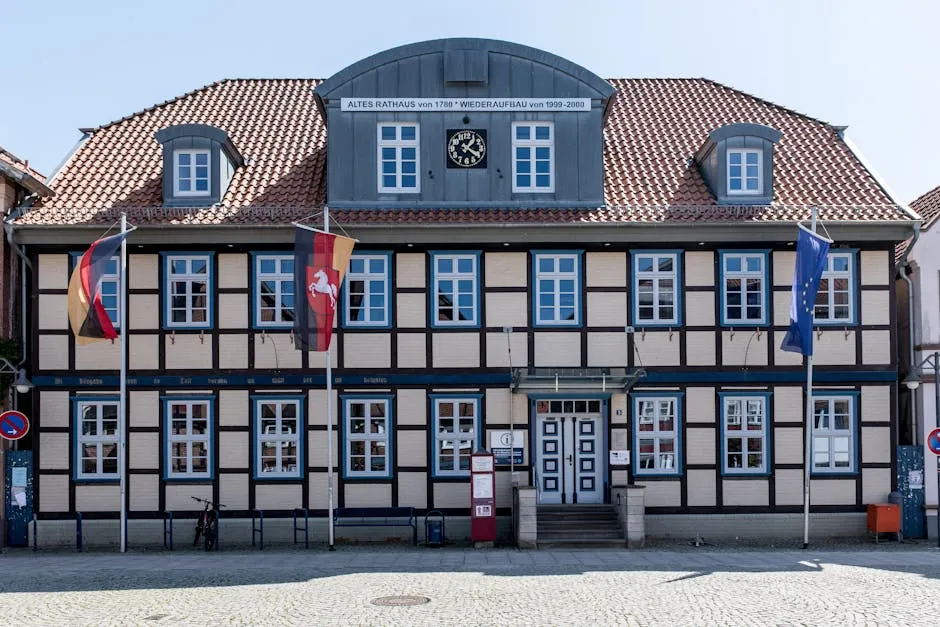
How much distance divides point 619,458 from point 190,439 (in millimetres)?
9018

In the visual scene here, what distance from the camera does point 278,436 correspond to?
933 inches

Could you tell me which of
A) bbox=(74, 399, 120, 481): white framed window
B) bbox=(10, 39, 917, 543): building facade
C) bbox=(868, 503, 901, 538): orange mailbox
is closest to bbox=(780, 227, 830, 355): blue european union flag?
bbox=(10, 39, 917, 543): building facade

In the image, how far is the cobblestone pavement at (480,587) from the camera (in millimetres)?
14469

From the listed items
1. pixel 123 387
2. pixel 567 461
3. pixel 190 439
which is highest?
pixel 123 387

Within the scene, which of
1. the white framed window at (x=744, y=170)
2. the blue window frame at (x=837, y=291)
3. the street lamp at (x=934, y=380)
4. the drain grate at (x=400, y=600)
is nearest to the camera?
the drain grate at (x=400, y=600)

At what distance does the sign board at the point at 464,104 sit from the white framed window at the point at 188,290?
14.9 ft

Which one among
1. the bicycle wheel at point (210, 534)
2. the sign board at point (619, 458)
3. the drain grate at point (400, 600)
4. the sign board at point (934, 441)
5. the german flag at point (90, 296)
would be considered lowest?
the bicycle wheel at point (210, 534)

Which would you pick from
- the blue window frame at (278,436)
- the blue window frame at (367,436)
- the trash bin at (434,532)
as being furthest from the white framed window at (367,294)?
the trash bin at (434,532)

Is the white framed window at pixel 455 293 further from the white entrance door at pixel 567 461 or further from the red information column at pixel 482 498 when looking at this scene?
the red information column at pixel 482 498

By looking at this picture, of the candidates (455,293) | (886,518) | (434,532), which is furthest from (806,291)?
(434,532)

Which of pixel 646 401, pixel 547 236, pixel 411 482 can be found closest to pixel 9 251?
pixel 411 482

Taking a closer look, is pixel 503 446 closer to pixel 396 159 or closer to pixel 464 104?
pixel 396 159

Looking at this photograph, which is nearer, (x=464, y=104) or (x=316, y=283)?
(x=316, y=283)

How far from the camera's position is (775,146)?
26703 mm
